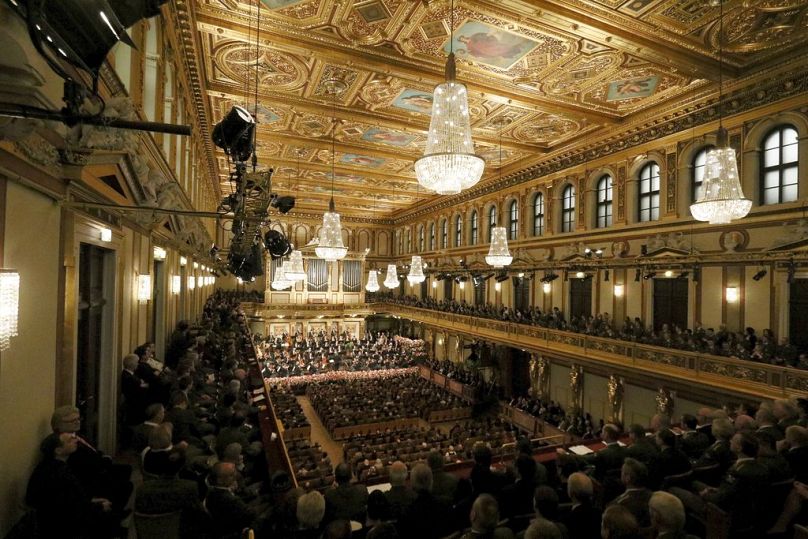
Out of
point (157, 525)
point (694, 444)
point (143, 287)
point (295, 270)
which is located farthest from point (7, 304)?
point (295, 270)

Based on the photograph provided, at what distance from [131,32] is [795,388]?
509 inches

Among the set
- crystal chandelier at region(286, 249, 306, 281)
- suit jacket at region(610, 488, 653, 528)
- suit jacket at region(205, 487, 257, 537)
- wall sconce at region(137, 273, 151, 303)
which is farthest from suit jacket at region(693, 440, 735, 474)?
crystal chandelier at region(286, 249, 306, 281)

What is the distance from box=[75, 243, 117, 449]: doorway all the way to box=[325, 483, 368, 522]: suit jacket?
288 cm

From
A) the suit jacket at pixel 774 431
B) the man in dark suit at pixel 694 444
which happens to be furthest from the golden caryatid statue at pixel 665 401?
the man in dark suit at pixel 694 444

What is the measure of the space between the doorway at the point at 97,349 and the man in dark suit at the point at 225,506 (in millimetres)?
2335

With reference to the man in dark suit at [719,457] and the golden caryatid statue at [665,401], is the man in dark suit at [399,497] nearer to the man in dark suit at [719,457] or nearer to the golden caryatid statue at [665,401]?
the man in dark suit at [719,457]

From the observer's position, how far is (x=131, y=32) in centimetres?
510

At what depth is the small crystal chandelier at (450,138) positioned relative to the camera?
13.4 feet

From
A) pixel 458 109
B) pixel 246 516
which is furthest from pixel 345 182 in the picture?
pixel 246 516

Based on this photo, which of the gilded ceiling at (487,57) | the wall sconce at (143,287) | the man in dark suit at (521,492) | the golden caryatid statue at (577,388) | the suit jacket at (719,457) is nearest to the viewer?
the man in dark suit at (521,492)

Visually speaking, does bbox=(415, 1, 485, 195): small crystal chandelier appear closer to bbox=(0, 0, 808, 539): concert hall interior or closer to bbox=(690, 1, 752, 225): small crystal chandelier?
bbox=(0, 0, 808, 539): concert hall interior

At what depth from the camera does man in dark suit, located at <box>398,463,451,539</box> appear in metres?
3.39

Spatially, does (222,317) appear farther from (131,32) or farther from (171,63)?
(131,32)

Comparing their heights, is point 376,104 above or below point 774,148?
above
